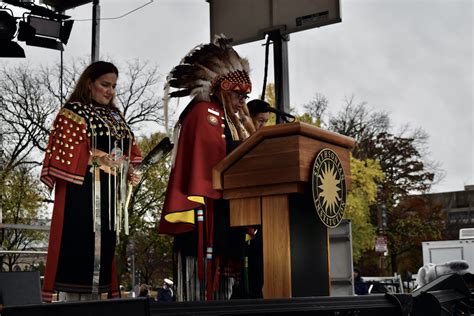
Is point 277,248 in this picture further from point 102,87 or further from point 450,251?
point 450,251

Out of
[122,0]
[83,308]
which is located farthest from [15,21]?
[83,308]

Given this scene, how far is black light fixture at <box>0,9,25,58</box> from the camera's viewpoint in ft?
19.7

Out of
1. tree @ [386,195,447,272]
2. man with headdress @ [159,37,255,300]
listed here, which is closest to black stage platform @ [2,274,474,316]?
man with headdress @ [159,37,255,300]

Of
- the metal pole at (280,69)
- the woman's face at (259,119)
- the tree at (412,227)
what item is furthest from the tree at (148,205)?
the tree at (412,227)

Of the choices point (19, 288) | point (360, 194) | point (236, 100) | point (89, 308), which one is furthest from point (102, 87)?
point (360, 194)

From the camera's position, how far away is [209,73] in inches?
152

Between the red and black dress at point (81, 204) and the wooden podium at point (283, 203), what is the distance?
888 millimetres

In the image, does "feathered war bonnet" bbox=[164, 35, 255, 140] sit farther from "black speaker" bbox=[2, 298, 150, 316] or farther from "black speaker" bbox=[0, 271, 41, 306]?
"black speaker" bbox=[2, 298, 150, 316]

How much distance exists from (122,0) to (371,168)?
54.1ft

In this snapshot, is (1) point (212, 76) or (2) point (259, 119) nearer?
(1) point (212, 76)

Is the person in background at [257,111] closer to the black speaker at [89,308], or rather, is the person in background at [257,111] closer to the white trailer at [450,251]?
the black speaker at [89,308]

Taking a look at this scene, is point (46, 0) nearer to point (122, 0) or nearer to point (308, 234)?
point (122, 0)

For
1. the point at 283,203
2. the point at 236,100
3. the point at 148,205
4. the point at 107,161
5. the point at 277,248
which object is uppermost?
the point at 148,205

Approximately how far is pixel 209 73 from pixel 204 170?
650 millimetres
